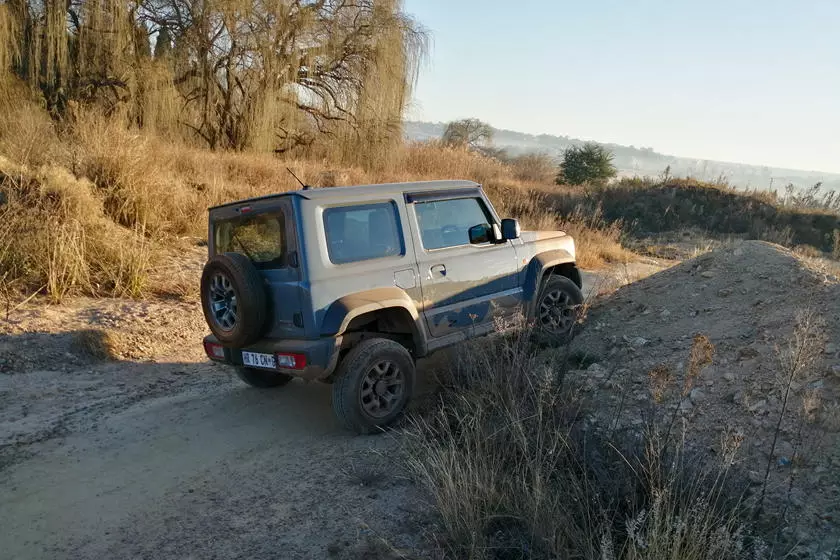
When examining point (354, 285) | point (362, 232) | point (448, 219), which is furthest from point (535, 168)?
point (354, 285)

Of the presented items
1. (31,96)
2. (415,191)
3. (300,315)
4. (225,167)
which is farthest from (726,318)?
(31,96)

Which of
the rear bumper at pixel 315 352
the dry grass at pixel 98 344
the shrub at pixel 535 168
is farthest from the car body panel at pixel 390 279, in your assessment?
the shrub at pixel 535 168

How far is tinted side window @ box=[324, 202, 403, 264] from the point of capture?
449cm

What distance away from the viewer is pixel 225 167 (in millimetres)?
14062

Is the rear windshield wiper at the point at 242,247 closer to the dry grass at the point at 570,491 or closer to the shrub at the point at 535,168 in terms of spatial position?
the dry grass at the point at 570,491

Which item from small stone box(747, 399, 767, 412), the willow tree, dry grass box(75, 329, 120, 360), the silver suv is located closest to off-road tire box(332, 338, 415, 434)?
the silver suv

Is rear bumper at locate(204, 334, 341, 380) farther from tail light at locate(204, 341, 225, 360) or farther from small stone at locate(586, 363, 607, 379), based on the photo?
small stone at locate(586, 363, 607, 379)

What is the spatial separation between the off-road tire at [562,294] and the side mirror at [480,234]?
0.82m

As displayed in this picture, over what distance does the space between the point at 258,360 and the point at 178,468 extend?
90cm

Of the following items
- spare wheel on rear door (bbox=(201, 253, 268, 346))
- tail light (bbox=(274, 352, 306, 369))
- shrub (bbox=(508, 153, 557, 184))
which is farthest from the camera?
shrub (bbox=(508, 153, 557, 184))

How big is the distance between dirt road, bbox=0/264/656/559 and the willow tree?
11181mm

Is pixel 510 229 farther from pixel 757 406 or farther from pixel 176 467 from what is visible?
pixel 176 467

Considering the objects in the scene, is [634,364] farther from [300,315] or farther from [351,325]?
[300,315]

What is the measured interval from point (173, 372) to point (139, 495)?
8.78 ft
